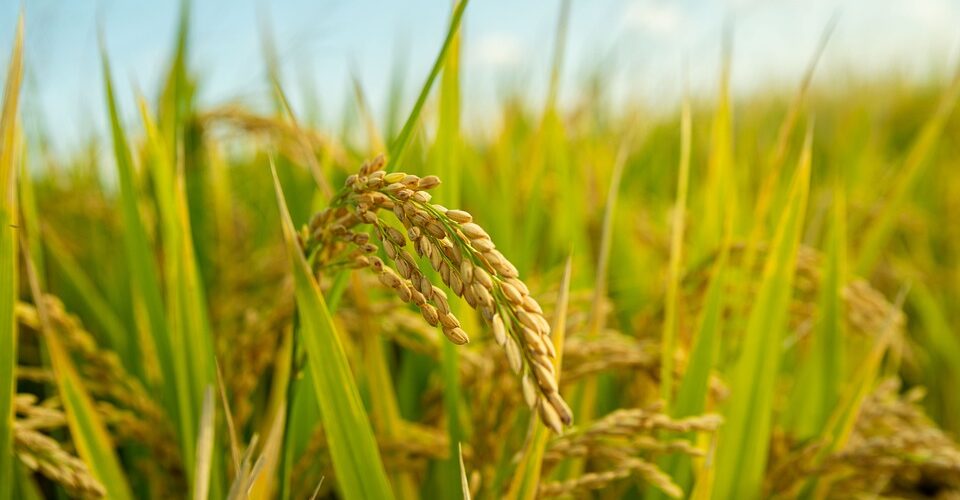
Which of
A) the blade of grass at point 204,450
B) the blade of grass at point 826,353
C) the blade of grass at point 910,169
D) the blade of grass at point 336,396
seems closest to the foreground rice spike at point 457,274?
the blade of grass at point 336,396

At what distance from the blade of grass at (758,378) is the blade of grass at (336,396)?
632mm

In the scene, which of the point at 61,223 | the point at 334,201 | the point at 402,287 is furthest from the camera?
the point at 61,223

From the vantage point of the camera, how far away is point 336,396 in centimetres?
84

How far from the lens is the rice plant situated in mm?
790

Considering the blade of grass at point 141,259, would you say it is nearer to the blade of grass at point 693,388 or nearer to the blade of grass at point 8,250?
the blade of grass at point 8,250

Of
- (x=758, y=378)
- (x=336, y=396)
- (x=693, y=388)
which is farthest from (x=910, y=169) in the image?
(x=336, y=396)

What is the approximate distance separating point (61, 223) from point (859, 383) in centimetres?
266

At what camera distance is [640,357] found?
44.6 inches

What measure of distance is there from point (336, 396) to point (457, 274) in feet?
1.15

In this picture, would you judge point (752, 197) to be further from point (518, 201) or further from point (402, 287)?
point (402, 287)

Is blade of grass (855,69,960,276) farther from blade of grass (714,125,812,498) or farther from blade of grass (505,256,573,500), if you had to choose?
blade of grass (505,256,573,500)

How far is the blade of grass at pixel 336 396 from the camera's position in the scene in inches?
31.0

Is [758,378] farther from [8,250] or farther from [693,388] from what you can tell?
[8,250]

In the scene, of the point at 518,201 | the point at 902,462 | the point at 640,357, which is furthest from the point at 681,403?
the point at 518,201
